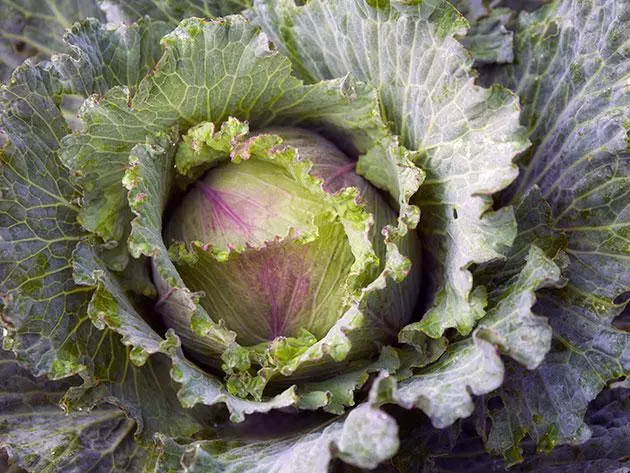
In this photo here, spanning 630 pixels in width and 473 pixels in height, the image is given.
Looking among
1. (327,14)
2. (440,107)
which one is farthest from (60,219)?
(440,107)

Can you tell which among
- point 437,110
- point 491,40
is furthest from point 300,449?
point 491,40

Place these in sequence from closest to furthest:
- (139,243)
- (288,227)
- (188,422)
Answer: (139,243) < (288,227) < (188,422)

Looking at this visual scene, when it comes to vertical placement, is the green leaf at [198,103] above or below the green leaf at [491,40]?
above

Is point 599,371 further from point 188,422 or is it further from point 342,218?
point 188,422

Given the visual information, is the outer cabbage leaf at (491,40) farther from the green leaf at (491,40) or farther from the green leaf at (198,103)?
the green leaf at (198,103)

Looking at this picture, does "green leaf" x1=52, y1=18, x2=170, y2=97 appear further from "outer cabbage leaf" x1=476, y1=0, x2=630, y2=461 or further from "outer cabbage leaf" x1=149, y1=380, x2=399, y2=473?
"outer cabbage leaf" x1=476, y1=0, x2=630, y2=461

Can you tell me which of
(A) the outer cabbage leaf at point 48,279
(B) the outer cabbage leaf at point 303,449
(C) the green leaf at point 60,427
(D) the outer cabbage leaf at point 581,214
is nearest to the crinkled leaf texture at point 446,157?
(B) the outer cabbage leaf at point 303,449

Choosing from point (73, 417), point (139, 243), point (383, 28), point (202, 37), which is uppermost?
point (202, 37)
